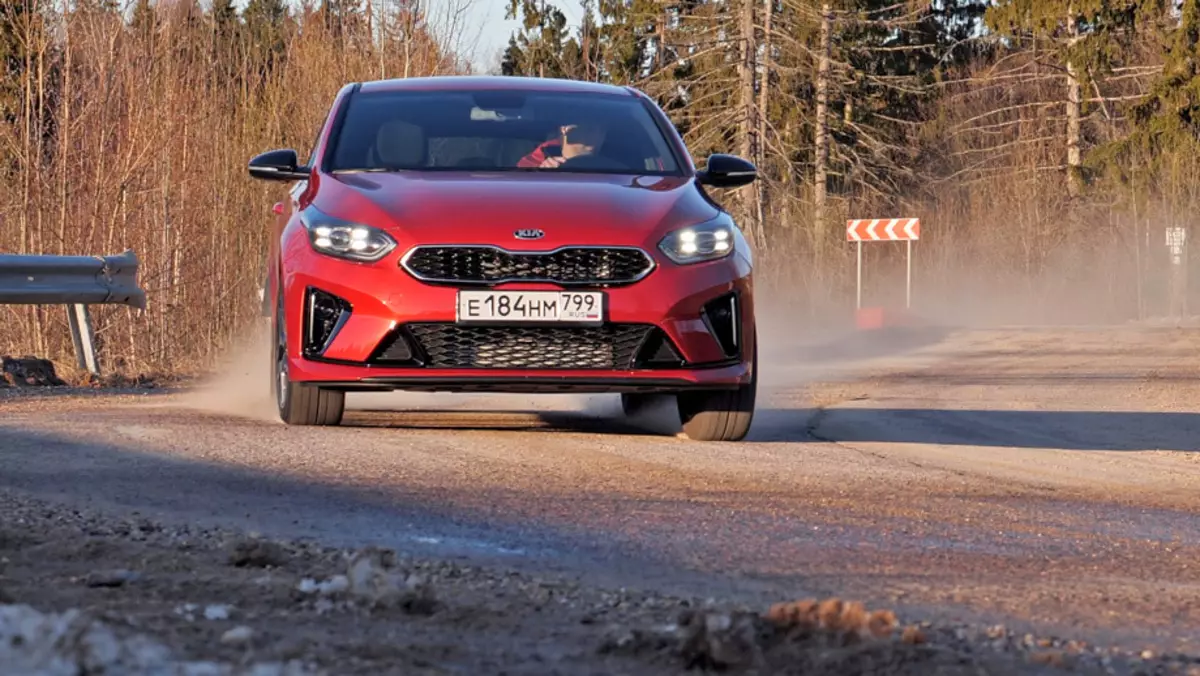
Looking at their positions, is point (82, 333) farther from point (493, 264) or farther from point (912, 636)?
point (912, 636)

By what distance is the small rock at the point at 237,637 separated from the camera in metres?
3.10

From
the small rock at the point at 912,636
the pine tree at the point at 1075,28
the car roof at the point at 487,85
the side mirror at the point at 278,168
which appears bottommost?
the small rock at the point at 912,636

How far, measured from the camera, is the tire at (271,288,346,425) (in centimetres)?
781

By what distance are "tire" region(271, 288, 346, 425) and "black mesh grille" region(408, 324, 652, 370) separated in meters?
0.64

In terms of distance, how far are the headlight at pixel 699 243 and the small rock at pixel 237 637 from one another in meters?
4.48

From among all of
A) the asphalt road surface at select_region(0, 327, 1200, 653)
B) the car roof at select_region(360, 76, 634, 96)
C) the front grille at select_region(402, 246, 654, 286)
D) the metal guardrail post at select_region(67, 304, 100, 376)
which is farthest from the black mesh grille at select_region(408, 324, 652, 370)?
the metal guardrail post at select_region(67, 304, 100, 376)

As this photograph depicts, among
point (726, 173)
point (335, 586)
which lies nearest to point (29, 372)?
→ point (726, 173)

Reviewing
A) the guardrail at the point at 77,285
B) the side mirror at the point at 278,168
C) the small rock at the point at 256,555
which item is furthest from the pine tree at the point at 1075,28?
the small rock at the point at 256,555

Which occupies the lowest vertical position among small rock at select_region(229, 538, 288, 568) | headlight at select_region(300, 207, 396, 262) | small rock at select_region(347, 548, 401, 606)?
small rock at select_region(229, 538, 288, 568)

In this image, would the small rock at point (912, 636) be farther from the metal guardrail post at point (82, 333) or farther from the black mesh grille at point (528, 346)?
the metal guardrail post at point (82, 333)

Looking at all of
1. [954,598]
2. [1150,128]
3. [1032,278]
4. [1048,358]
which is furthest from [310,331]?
[1032,278]

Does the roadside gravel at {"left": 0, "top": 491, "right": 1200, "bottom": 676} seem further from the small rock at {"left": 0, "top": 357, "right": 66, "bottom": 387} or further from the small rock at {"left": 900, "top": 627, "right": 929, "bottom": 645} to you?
the small rock at {"left": 0, "top": 357, "right": 66, "bottom": 387}

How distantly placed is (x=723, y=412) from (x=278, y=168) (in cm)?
230

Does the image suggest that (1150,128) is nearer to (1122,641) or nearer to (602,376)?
(602,376)
